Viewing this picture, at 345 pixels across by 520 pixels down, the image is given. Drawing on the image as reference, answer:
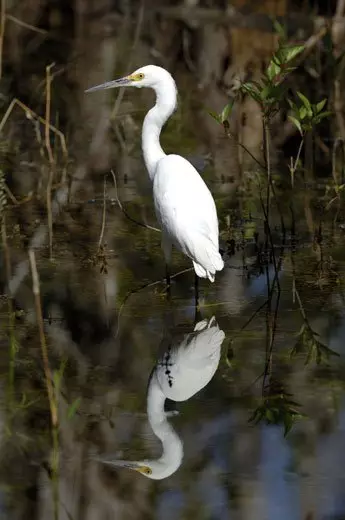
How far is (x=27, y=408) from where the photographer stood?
459cm

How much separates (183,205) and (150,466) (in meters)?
2.13

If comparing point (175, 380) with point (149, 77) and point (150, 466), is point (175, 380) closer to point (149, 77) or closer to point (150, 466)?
point (150, 466)

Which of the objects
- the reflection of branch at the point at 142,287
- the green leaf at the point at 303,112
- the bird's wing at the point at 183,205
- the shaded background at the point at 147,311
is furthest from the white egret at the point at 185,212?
the green leaf at the point at 303,112

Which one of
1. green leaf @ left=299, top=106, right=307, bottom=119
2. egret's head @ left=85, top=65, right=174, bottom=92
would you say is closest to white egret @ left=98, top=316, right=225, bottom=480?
green leaf @ left=299, top=106, right=307, bottom=119

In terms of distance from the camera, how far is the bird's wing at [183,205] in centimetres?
586

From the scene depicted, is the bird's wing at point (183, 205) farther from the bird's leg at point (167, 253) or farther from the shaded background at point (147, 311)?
the shaded background at point (147, 311)

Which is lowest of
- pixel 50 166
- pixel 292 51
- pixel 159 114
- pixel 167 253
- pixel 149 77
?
pixel 167 253

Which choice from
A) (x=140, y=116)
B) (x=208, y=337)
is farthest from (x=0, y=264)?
(x=140, y=116)

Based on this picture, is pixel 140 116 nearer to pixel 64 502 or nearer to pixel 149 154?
pixel 149 154

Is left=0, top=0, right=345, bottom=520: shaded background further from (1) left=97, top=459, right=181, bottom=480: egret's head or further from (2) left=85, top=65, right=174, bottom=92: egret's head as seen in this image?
(2) left=85, top=65, right=174, bottom=92: egret's head

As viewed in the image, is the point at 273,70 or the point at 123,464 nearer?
the point at 123,464

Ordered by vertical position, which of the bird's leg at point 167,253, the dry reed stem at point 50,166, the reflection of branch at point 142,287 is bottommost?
the reflection of branch at point 142,287

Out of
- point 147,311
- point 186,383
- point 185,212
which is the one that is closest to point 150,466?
point 186,383

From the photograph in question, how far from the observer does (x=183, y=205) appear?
595 cm
